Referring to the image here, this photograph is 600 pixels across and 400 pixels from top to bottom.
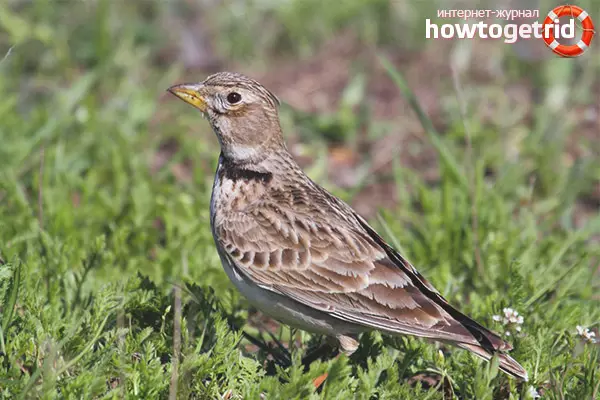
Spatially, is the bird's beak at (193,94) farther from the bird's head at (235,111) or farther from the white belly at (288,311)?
the white belly at (288,311)

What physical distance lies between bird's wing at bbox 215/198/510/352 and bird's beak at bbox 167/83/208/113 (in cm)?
74

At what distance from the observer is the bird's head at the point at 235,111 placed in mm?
5117

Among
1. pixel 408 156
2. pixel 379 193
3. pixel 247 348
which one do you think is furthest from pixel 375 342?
pixel 408 156

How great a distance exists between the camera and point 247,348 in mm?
5156

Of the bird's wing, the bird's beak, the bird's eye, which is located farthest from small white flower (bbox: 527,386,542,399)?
the bird's beak

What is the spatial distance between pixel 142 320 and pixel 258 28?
18.6ft

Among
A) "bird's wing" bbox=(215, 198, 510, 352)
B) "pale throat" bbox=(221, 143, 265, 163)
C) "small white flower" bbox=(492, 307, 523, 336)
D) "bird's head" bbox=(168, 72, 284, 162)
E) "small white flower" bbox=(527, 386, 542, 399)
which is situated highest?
"bird's head" bbox=(168, 72, 284, 162)

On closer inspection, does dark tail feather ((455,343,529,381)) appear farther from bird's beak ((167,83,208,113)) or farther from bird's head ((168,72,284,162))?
bird's beak ((167,83,208,113))

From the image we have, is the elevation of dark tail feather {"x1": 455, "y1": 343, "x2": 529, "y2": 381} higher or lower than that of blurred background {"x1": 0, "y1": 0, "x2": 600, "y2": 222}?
lower

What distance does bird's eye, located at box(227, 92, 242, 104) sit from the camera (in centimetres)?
512

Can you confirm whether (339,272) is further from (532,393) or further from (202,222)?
(202,222)

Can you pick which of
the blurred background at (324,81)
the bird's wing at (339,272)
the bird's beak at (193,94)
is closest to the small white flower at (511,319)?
the bird's wing at (339,272)

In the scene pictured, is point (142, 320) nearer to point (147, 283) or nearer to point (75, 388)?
point (147, 283)

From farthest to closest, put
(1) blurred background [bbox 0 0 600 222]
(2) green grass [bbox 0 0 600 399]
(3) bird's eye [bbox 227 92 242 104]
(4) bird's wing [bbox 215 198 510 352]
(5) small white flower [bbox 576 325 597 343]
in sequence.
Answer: (1) blurred background [bbox 0 0 600 222]
(3) bird's eye [bbox 227 92 242 104]
(5) small white flower [bbox 576 325 597 343]
(4) bird's wing [bbox 215 198 510 352]
(2) green grass [bbox 0 0 600 399]
